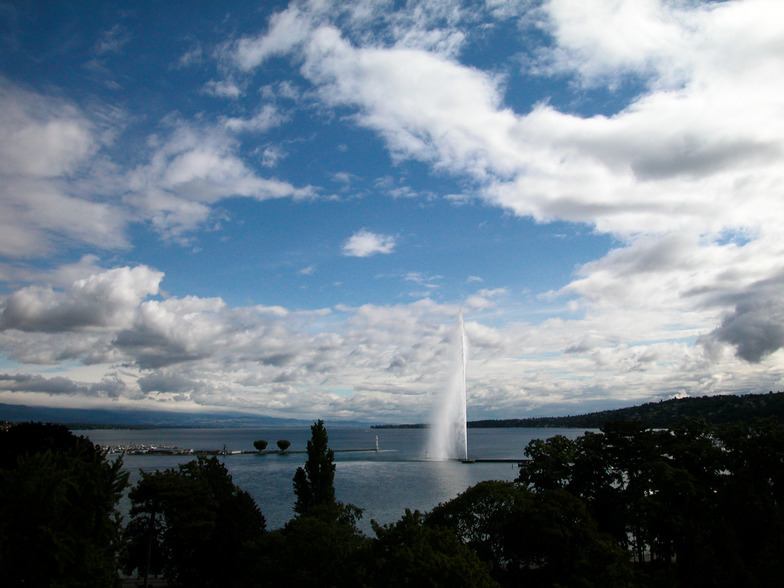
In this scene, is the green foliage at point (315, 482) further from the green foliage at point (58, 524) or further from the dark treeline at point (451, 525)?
the green foliage at point (58, 524)

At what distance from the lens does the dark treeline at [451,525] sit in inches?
959

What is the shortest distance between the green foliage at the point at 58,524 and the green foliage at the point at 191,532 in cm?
1024

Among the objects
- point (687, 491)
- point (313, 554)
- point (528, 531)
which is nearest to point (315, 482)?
point (528, 531)

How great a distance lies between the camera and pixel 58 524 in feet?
79.9

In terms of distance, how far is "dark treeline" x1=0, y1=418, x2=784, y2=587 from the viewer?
24.4m

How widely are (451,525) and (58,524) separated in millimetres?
23319

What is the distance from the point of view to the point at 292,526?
31.1 m

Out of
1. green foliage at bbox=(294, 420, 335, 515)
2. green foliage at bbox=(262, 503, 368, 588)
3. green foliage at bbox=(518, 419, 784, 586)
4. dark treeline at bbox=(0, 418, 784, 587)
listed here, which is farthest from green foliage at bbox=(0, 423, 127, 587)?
green foliage at bbox=(294, 420, 335, 515)

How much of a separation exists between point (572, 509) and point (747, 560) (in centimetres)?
1095

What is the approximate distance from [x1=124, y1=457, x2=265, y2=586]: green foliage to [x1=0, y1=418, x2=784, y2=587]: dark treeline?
11cm

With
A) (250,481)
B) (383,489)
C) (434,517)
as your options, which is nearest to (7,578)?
(434,517)

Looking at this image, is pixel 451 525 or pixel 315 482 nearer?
pixel 451 525

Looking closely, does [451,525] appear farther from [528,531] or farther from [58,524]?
[58,524]

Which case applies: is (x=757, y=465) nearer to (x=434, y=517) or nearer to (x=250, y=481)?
(x=434, y=517)
